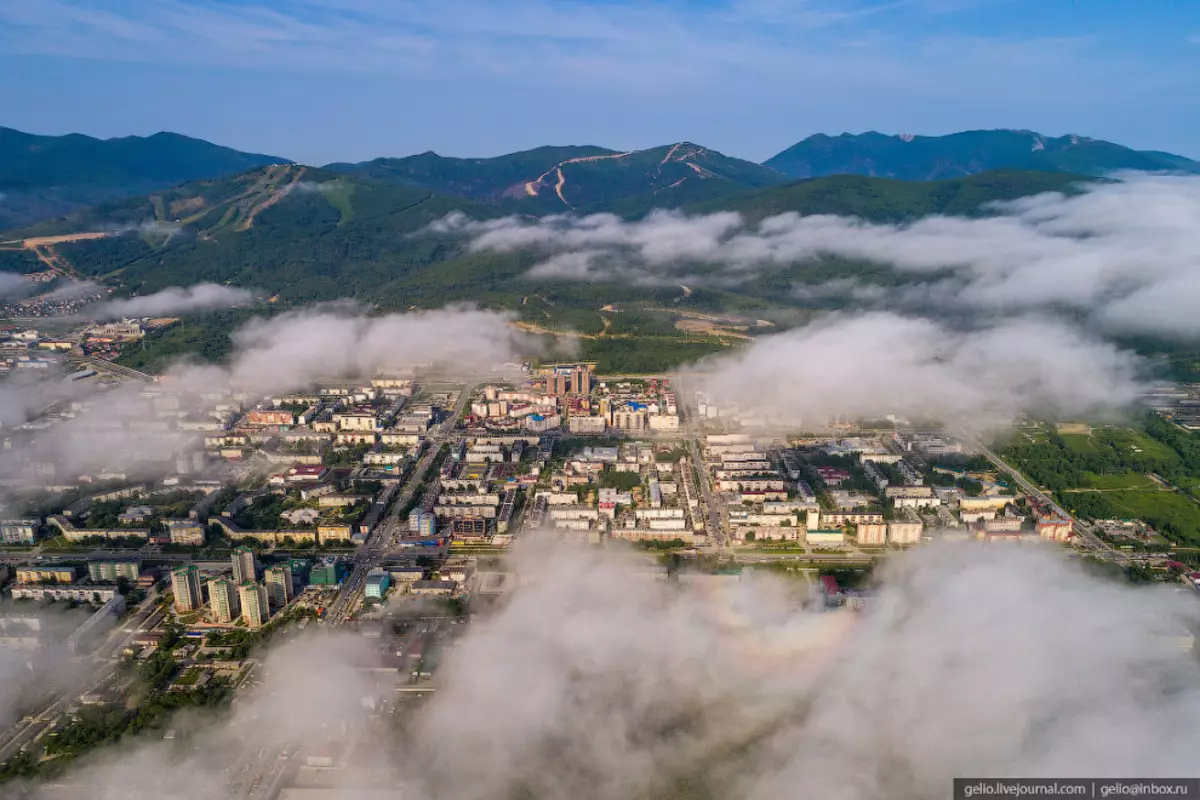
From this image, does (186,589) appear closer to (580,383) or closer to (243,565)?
(243,565)

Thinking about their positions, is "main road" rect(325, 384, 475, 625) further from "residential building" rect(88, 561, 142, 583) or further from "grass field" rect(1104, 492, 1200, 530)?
"grass field" rect(1104, 492, 1200, 530)

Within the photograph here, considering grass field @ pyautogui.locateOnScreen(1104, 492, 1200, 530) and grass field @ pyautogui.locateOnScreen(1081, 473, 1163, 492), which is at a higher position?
grass field @ pyautogui.locateOnScreen(1081, 473, 1163, 492)

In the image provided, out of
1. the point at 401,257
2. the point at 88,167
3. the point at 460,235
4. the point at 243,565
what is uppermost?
the point at 88,167

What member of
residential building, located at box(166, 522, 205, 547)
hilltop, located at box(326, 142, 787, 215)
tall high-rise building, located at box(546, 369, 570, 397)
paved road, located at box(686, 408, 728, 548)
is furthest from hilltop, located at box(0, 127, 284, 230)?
paved road, located at box(686, 408, 728, 548)

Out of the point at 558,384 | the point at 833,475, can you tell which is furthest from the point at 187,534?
the point at 833,475

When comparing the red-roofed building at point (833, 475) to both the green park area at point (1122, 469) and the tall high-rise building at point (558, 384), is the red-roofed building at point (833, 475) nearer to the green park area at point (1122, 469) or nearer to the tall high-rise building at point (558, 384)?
the green park area at point (1122, 469)

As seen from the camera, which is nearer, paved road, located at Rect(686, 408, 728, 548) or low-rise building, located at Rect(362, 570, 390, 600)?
low-rise building, located at Rect(362, 570, 390, 600)
